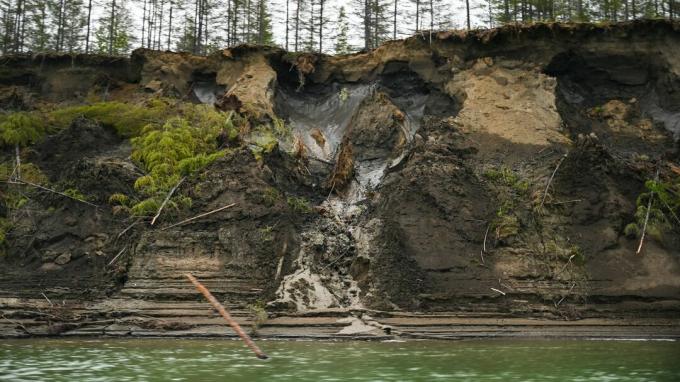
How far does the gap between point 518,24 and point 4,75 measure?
22561 millimetres

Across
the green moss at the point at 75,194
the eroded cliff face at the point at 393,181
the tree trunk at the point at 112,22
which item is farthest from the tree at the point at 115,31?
the green moss at the point at 75,194

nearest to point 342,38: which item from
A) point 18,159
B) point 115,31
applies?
point 115,31

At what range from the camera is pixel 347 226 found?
18.3 meters

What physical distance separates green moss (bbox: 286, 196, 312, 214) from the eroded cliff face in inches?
4.7

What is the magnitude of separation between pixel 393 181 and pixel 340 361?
9602 mm

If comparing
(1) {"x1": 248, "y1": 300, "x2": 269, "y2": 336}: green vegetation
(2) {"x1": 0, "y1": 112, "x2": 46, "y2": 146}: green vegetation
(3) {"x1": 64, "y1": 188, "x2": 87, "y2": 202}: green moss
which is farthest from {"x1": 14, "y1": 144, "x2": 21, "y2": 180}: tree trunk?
(1) {"x1": 248, "y1": 300, "x2": 269, "y2": 336}: green vegetation

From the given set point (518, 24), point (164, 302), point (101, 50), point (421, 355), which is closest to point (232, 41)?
point (101, 50)

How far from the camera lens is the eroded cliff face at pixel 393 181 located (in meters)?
15.0

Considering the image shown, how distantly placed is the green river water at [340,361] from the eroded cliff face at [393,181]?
237 cm

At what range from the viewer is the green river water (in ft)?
27.4

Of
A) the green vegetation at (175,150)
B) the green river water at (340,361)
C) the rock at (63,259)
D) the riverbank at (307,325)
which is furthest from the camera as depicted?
the green vegetation at (175,150)

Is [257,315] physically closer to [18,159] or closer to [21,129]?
[18,159]

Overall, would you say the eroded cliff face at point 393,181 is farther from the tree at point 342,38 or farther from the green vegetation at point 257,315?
the tree at point 342,38

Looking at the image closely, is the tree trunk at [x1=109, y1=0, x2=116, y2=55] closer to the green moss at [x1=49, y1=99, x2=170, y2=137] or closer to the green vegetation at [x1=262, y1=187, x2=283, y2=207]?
the green moss at [x1=49, y1=99, x2=170, y2=137]
